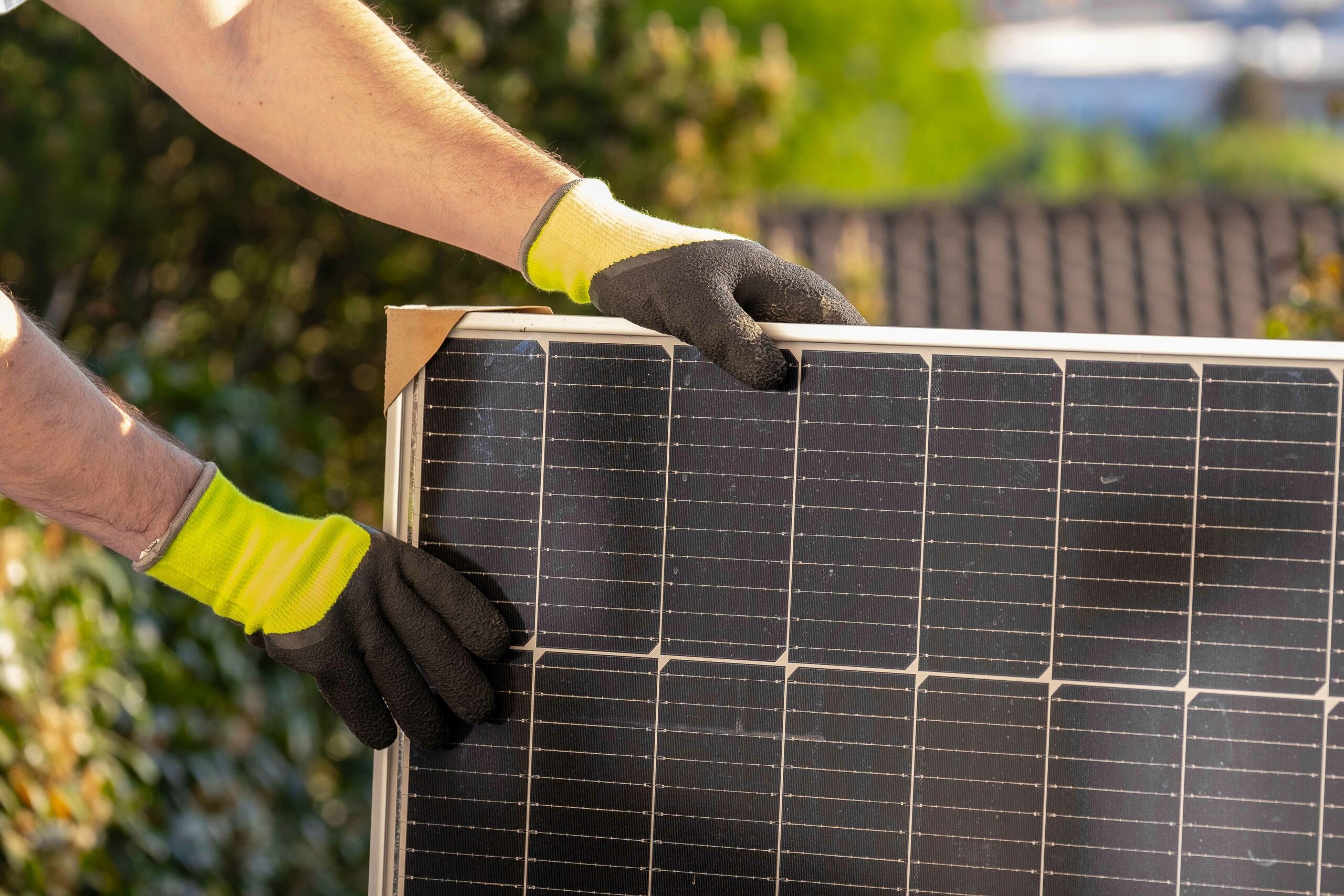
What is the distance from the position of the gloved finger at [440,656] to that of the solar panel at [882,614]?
2.2 inches

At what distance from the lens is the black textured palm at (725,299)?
1.89 meters

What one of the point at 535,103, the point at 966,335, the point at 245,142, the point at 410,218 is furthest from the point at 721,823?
the point at 535,103

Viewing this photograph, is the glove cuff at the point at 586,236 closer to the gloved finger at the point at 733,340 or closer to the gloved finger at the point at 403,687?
the gloved finger at the point at 733,340

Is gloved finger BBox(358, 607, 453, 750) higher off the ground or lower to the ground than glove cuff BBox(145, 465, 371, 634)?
lower

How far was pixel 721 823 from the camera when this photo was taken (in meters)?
1.98

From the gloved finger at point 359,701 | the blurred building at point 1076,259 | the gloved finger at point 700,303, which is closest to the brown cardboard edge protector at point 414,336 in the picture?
the gloved finger at point 700,303

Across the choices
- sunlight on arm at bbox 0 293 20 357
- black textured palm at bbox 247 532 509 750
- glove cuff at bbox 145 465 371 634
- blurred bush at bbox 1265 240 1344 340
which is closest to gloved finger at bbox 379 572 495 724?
black textured palm at bbox 247 532 509 750

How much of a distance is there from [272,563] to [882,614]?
1.07 m

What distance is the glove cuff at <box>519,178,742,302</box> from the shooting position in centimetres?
204

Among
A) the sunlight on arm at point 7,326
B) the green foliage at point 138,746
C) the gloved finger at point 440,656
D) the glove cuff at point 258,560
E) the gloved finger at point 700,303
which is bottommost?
the green foliage at point 138,746

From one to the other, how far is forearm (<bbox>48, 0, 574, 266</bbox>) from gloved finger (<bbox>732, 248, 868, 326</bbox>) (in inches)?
16.1

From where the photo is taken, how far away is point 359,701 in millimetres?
2059

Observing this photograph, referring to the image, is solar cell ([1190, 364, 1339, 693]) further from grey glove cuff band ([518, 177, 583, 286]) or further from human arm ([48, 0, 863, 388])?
grey glove cuff band ([518, 177, 583, 286])

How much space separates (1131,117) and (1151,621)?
71.3 m
